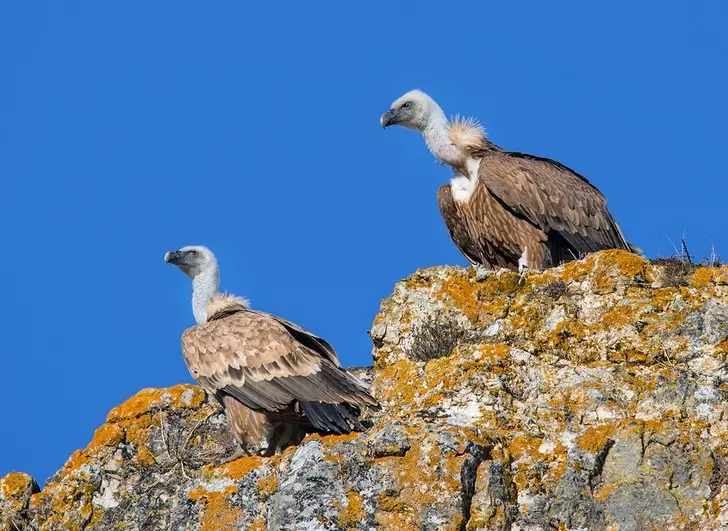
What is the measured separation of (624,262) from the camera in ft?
33.4

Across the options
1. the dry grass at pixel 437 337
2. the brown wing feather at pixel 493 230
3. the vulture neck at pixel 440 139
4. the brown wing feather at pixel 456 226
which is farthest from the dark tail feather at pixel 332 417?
the vulture neck at pixel 440 139

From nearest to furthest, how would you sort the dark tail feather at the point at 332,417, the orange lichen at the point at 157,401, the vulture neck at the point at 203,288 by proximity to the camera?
the dark tail feather at the point at 332,417 → the orange lichen at the point at 157,401 → the vulture neck at the point at 203,288

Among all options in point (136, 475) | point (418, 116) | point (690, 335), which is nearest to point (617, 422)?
point (690, 335)

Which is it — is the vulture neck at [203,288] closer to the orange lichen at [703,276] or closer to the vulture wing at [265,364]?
the vulture wing at [265,364]

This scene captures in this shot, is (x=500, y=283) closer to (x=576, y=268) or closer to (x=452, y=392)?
(x=576, y=268)

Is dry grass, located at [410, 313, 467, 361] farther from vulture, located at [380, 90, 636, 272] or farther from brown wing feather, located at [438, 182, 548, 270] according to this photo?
brown wing feather, located at [438, 182, 548, 270]

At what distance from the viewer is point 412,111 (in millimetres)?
13852

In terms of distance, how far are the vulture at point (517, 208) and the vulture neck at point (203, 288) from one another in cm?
241

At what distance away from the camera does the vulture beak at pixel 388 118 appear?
13797mm

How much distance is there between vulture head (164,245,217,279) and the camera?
12961 mm

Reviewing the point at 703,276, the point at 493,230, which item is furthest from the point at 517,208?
the point at 703,276

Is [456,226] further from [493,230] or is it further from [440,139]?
[440,139]

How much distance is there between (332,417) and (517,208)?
3.63 m

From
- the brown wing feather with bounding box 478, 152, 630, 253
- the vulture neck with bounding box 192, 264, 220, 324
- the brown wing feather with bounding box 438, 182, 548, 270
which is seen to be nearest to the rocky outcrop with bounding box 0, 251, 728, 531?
the brown wing feather with bounding box 438, 182, 548, 270
